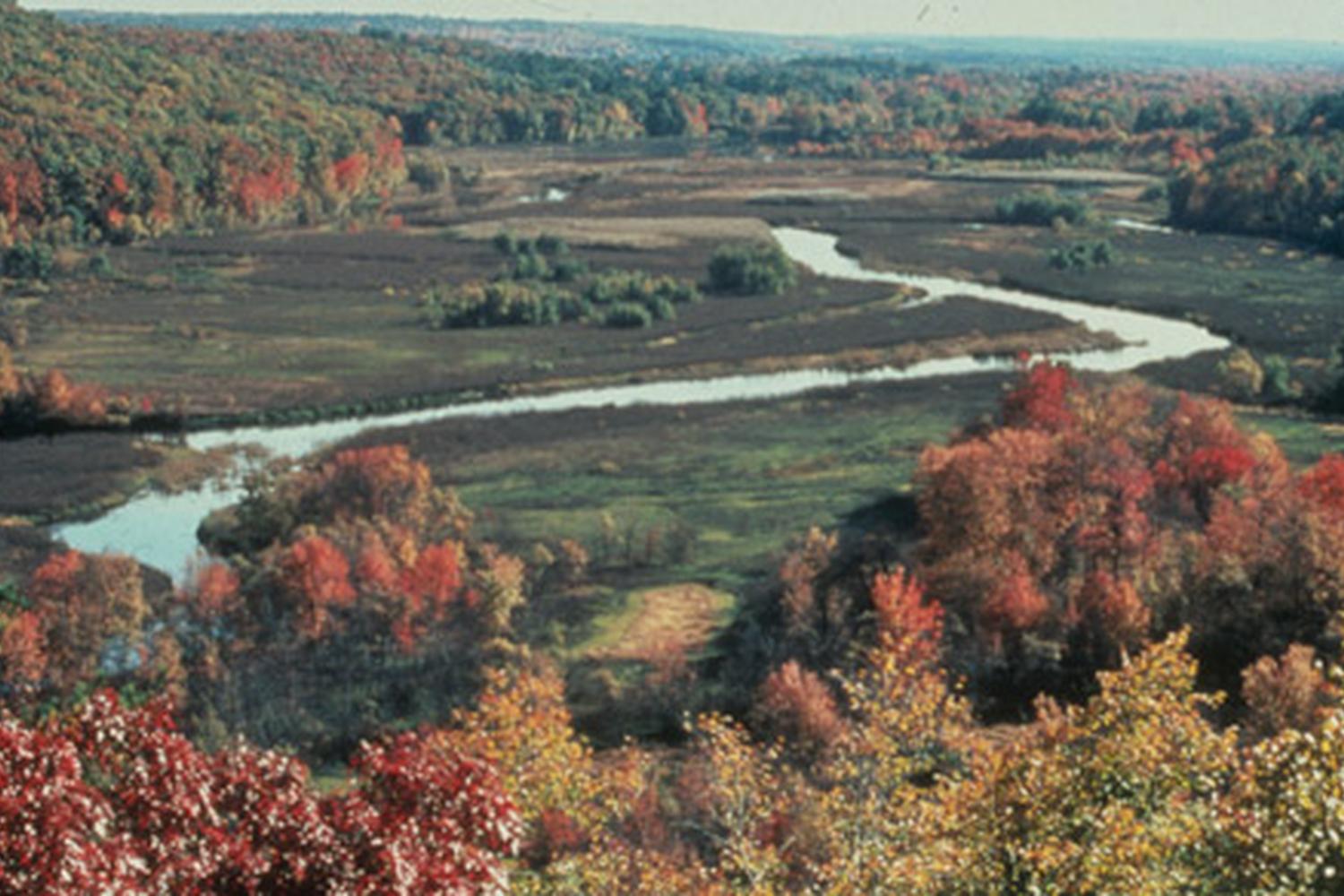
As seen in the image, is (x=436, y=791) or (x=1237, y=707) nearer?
(x=436, y=791)

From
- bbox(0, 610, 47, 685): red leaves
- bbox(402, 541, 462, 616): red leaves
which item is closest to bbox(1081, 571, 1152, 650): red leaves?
bbox(402, 541, 462, 616): red leaves

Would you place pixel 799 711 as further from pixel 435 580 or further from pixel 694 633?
pixel 435 580

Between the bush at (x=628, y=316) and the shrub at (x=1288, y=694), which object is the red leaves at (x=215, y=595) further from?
the bush at (x=628, y=316)

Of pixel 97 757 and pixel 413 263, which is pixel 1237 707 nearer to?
pixel 97 757

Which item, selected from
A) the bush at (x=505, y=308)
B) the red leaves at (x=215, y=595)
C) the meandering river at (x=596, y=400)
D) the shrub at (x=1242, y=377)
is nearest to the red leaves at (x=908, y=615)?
the red leaves at (x=215, y=595)

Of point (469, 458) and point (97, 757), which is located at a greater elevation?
point (97, 757)

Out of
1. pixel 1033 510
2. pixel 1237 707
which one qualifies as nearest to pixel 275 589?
pixel 1033 510
